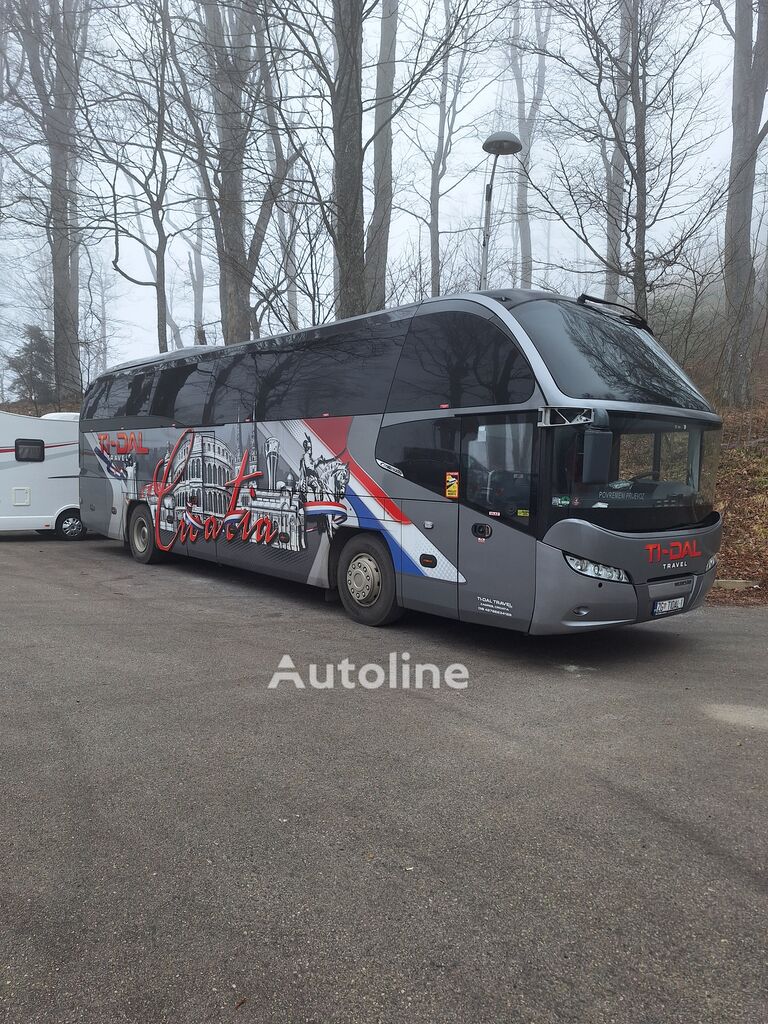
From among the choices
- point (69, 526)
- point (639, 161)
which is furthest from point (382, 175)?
point (69, 526)

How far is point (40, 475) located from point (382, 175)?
10587 mm

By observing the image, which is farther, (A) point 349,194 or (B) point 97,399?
(B) point 97,399

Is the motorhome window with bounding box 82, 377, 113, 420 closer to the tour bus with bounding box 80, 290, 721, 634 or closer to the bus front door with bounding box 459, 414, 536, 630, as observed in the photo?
the tour bus with bounding box 80, 290, 721, 634

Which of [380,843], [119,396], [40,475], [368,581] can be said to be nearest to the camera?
[380,843]

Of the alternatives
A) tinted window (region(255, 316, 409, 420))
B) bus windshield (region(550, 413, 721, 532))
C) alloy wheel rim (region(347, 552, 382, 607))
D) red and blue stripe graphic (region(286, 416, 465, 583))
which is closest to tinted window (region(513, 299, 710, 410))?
bus windshield (region(550, 413, 721, 532))

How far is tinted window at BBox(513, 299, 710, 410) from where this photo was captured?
6332 millimetres

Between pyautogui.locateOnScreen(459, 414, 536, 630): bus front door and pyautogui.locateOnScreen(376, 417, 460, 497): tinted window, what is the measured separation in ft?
0.60

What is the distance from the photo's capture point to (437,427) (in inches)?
283

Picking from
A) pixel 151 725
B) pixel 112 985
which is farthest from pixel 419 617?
pixel 112 985

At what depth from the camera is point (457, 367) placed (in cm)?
706

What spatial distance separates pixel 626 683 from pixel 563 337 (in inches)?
117

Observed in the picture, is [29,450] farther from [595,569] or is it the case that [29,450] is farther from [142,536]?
[595,569]

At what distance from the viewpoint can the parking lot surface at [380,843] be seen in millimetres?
2477

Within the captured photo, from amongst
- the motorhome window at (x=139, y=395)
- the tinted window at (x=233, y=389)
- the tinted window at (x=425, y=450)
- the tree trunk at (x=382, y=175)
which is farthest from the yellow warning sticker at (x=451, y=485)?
the tree trunk at (x=382, y=175)
